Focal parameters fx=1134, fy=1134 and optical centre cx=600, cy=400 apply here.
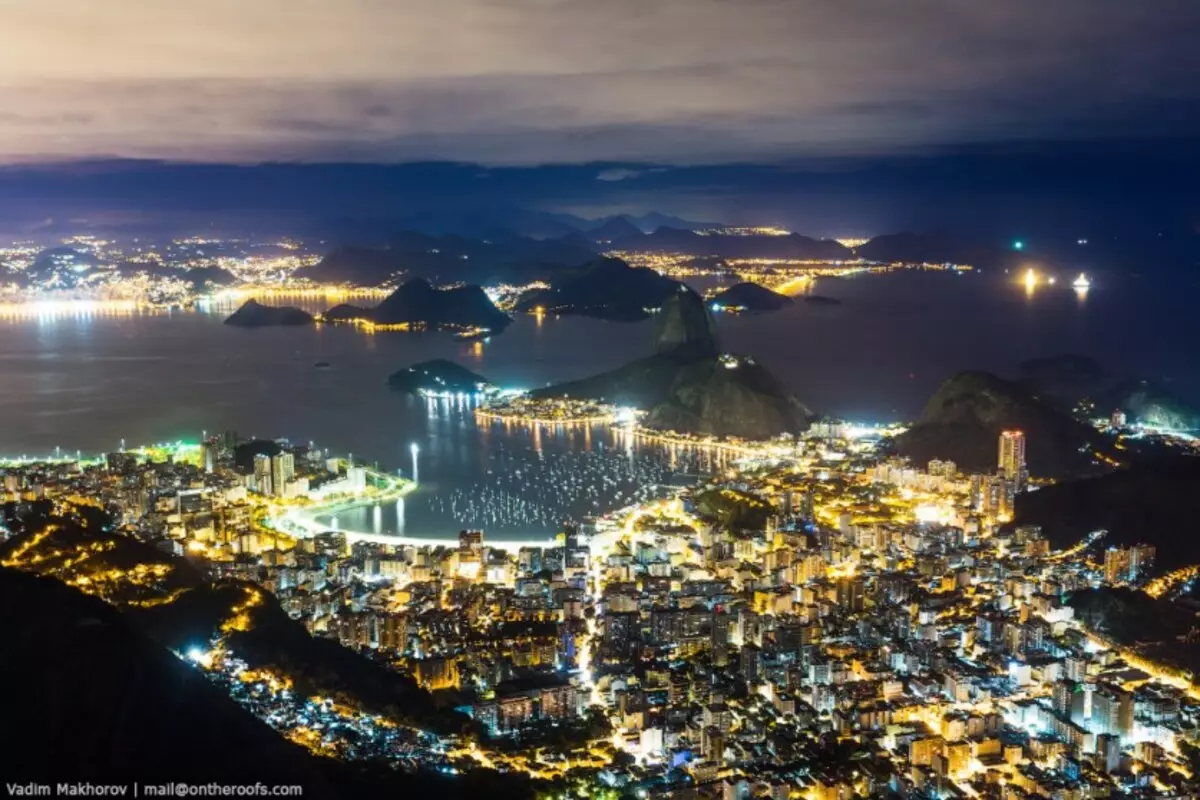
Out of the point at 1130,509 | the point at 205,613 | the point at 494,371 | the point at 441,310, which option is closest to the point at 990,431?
the point at 1130,509

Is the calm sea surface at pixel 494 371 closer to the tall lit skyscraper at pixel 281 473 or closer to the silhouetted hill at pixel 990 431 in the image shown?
the tall lit skyscraper at pixel 281 473

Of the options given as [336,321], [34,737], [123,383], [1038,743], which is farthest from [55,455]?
[336,321]

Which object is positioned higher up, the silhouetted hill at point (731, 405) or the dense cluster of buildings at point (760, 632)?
the silhouetted hill at point (731, 405)

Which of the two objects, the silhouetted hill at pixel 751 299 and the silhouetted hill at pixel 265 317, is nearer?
the silhouetted hill at pixel 265 317

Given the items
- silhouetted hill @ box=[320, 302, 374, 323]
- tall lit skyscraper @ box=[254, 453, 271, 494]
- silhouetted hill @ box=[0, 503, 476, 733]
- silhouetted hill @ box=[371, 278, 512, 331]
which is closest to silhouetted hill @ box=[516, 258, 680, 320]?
silhouetted hill @ box=[371, 278, 512, 331]

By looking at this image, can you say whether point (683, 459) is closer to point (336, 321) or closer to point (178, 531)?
point (178, 531)

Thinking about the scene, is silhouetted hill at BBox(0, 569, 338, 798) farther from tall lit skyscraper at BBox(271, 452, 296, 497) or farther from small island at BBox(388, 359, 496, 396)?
small island at BBox(388, 359, 496, 396)

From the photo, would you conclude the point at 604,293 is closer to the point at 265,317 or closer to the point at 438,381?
the point at 265,317

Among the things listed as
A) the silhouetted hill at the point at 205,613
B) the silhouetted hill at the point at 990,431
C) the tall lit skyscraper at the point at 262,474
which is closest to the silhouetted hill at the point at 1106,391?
the silhouetted hill at the point at 990,431
